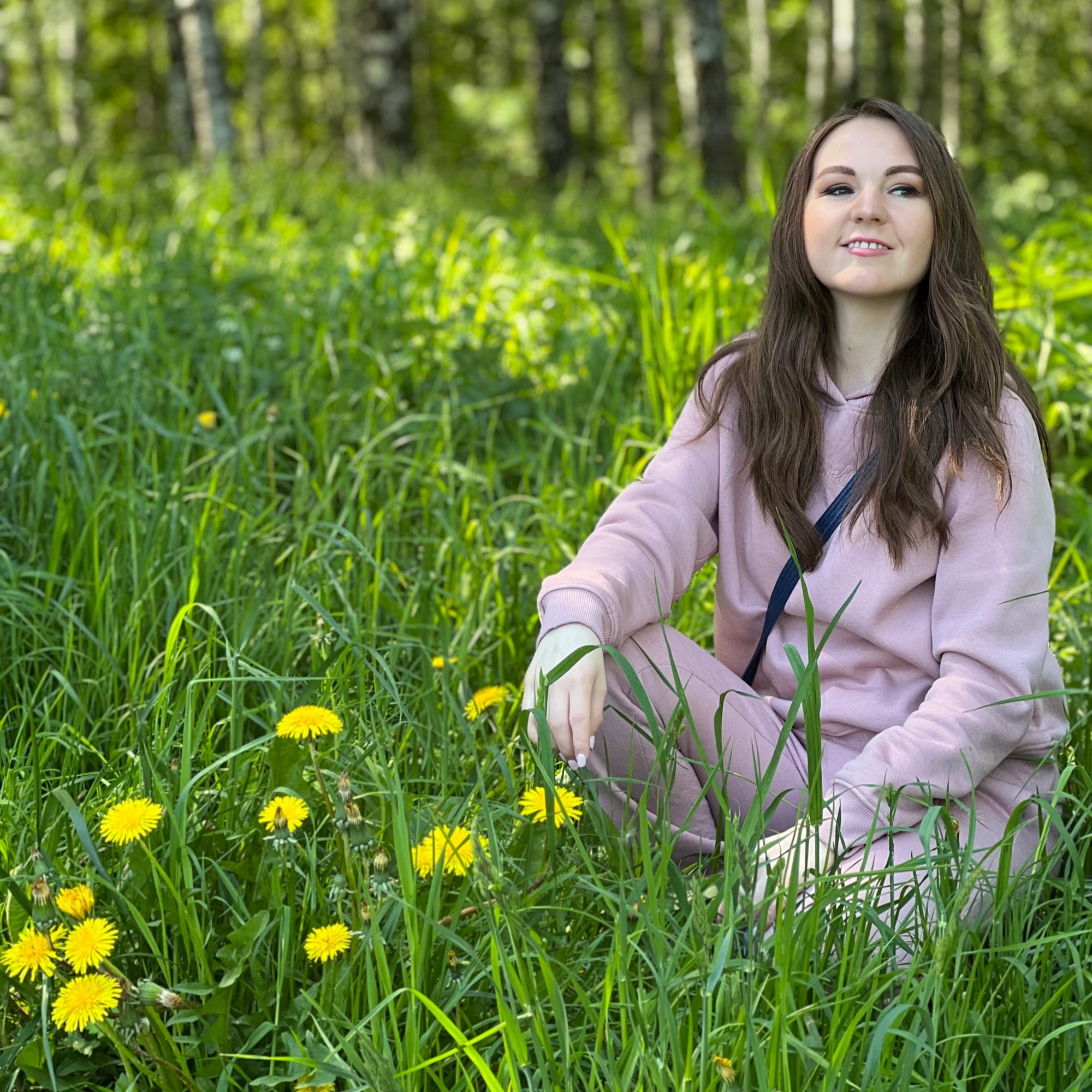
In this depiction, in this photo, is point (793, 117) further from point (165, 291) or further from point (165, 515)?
point (165, 515)

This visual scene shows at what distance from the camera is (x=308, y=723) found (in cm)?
153

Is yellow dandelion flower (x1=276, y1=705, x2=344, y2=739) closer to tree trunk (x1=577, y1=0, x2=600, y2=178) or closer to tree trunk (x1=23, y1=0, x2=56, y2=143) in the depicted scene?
tree trunk (x1=577, y1=0, x2=600, y2=178)

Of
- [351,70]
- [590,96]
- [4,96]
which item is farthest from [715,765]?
[590,96]

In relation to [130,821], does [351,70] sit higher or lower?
higher

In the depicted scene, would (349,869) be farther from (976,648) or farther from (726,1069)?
(976,648)

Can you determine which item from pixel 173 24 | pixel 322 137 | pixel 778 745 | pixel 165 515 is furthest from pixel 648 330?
pixel 322 137

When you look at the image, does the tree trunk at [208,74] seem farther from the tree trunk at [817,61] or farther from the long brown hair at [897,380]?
the tree trunk at [817,61]

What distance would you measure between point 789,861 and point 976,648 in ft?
1.47

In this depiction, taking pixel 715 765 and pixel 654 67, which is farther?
pixel 654 67

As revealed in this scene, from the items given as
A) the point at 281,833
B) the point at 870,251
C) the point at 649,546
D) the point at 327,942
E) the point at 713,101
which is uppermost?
the point at 713,101

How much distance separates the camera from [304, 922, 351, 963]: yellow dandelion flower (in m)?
1.38

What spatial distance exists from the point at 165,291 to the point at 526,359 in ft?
3.85

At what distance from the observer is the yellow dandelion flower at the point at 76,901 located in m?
1.34

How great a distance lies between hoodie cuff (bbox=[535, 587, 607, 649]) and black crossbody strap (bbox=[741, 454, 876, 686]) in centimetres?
36
